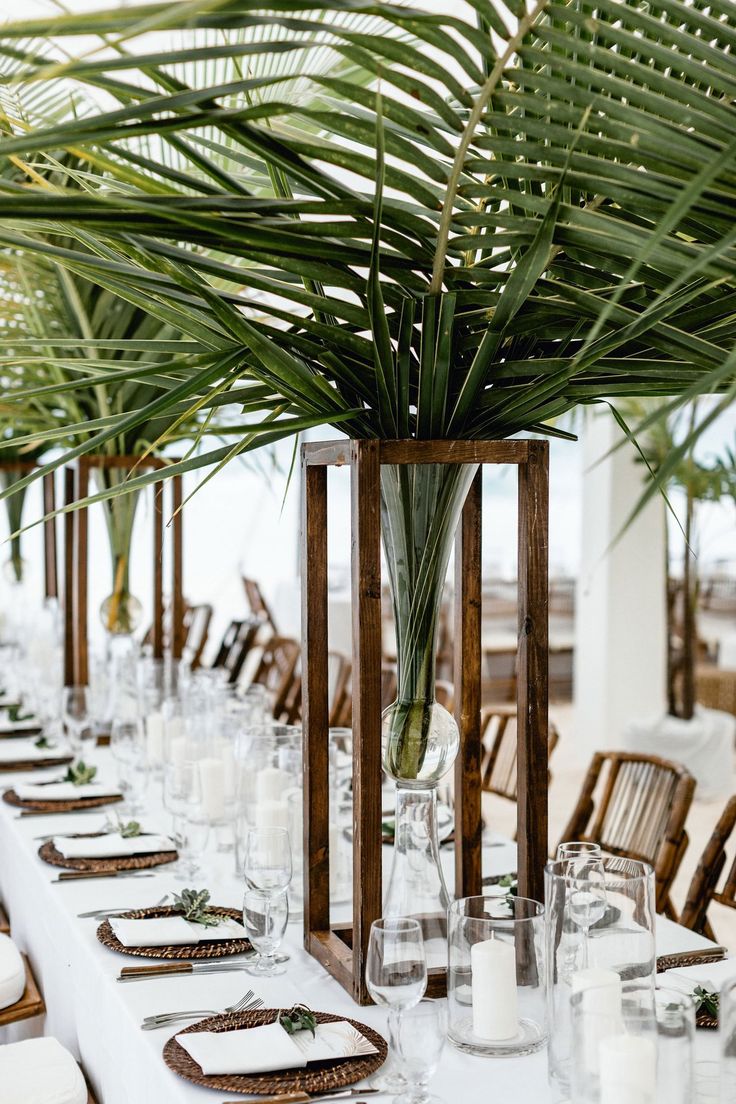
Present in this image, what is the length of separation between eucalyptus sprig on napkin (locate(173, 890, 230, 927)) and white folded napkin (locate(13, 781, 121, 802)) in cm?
79

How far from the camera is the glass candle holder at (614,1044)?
96 centimetres

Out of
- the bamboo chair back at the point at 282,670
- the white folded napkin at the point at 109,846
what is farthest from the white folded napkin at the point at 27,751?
the bamboo chair back at the point at 282,670

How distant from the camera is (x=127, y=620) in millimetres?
3469

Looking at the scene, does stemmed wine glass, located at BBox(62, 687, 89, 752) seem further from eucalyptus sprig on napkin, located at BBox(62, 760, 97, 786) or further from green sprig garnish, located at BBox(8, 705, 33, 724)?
green sprig garnish, located at BBox(8, 705, 33, 724)

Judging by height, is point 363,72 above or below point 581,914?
above

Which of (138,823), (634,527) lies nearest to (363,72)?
(138,823)

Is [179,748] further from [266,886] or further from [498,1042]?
[498,1042]

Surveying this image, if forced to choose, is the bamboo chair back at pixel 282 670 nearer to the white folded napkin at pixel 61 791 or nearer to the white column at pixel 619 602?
the white folded napkin at pixel 61 791

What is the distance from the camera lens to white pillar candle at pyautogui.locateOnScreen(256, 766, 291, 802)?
6.29 feet

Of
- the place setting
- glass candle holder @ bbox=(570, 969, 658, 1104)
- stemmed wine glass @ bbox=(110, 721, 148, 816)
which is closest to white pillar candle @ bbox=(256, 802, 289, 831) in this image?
the place setting

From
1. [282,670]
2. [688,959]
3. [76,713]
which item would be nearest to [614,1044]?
[688,959]

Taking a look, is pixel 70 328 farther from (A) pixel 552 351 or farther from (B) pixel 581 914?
(B) pixel 581 914

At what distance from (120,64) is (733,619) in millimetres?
8839

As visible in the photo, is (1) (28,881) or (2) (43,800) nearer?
(1) (28,881)
